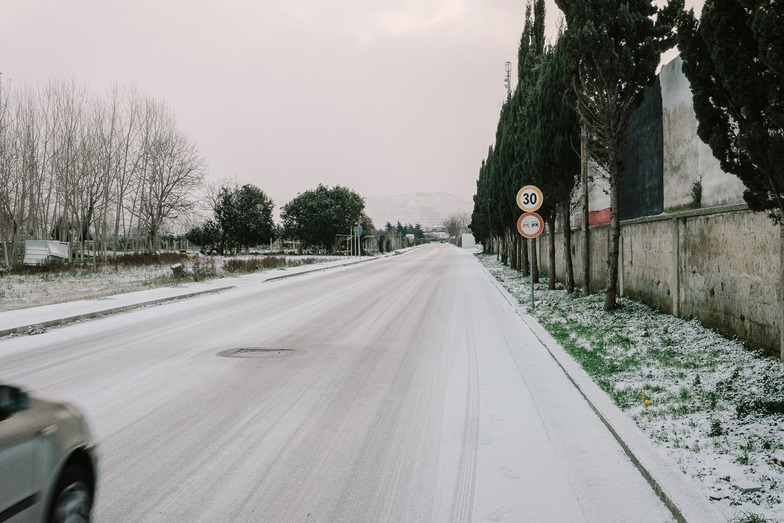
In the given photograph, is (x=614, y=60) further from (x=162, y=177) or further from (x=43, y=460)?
(x=162, y=177)

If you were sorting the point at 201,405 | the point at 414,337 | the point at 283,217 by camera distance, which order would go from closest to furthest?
the point at 201,405 → the point at 414,337 → the point at 283,217

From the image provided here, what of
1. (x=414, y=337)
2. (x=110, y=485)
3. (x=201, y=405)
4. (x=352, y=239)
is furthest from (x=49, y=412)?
(x=352, y=239)

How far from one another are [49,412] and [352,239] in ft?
208

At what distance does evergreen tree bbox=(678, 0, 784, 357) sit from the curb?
222 centimetres

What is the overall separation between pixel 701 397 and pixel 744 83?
124 inches

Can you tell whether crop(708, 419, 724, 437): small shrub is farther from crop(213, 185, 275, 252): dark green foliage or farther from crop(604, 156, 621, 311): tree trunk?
crop(213, 185, 275, 252): dark green foliage

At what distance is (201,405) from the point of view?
5.59 m

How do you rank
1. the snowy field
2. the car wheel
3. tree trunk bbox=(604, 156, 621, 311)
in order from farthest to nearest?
the snowy field → tree trunk bbox=(604, 156, 621, 311) → the car wheel

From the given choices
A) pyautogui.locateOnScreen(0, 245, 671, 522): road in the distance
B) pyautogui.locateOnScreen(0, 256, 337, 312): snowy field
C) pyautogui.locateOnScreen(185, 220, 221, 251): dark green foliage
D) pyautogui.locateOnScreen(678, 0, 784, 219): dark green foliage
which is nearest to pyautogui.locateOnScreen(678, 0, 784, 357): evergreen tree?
pyautogui.locateOnScreen(678, 0, 784, 219): dark green foliage

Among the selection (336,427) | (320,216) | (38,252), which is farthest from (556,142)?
(320,216)

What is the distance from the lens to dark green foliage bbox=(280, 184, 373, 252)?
221 feet

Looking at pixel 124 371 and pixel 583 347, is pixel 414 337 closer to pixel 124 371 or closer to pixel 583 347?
pixel 583 347

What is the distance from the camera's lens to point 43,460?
2393 mm

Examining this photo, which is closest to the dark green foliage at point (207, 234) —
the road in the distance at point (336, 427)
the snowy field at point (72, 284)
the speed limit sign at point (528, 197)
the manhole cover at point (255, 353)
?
the snowy field at point (72, 284)
